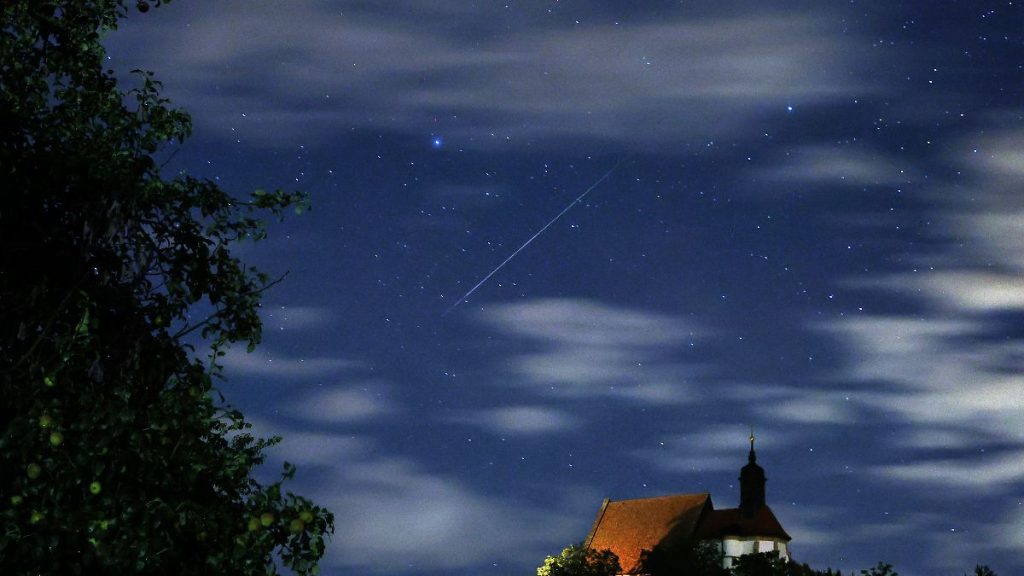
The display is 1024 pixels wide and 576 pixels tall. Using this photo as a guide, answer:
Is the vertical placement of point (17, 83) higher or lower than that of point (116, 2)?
lower

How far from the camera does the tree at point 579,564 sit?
92.5m

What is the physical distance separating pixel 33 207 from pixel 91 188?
665mm

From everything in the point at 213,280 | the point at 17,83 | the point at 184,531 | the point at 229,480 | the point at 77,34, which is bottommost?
the point at 184,531

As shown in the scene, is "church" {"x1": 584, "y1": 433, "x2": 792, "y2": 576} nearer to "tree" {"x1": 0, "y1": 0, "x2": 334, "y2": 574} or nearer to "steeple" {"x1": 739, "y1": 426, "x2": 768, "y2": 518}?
"steeple" {"x1": 739, "y1": 426, "x2": 768, "y2": 518}

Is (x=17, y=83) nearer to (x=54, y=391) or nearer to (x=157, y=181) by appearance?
(x=157, y=181)

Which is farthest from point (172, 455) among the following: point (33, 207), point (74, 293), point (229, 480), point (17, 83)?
point (17, 83)

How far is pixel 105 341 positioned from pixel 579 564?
86124mm

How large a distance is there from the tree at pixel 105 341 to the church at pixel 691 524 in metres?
109

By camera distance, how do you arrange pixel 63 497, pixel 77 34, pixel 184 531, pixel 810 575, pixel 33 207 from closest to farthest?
1. pixel 63 497
2. pixel 184 531
3. pixel 33 207
4. pixel 77 34
5. pixel 810 575

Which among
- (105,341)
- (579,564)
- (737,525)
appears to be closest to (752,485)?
(737,525)

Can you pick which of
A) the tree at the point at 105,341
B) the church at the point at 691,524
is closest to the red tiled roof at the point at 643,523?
the church at the point at 691,524

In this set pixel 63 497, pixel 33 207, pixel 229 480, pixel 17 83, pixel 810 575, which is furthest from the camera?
pixel 810 575

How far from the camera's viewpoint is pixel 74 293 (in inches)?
386

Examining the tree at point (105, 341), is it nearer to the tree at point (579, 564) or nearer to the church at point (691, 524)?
the tree at point (579, 564)
